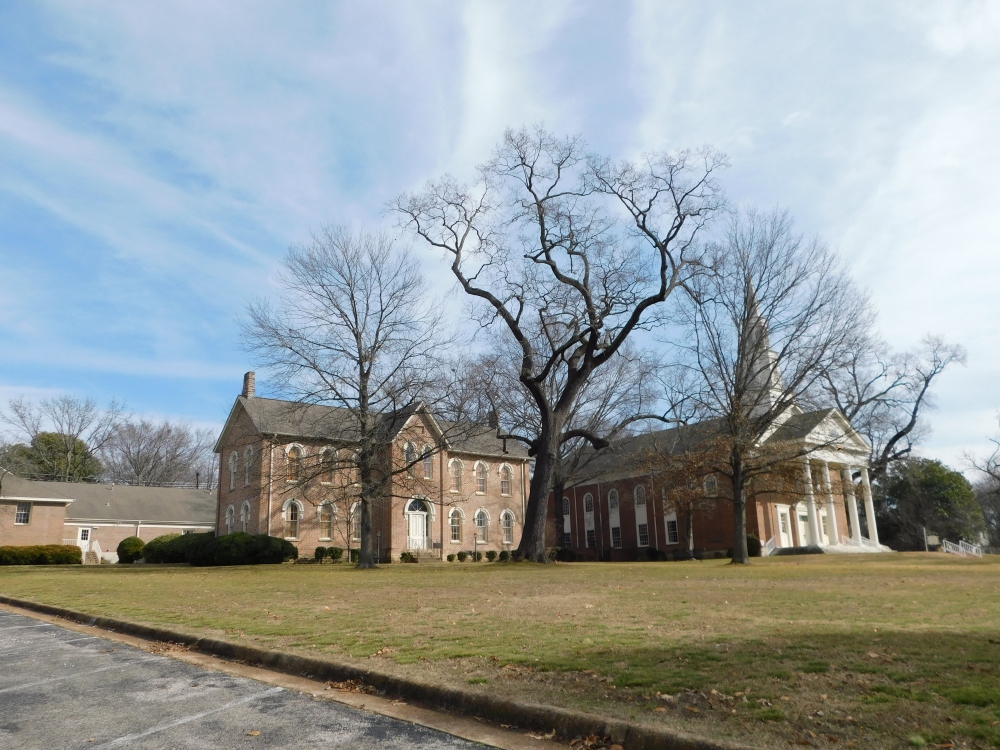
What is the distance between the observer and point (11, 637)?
9781 mm

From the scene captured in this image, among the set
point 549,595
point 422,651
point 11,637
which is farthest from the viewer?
point 549,595

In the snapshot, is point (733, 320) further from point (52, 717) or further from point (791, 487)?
point (52, 717)

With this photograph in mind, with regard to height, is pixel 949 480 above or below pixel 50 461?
below

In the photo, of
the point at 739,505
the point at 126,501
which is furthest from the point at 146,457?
the point at 739,505

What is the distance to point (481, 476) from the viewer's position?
159 feet

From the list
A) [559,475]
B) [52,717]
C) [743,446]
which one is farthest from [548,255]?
[52,717]

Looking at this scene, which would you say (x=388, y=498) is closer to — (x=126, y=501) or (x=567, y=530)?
(x=126, y=501)

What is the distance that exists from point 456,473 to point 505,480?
13.8 ft

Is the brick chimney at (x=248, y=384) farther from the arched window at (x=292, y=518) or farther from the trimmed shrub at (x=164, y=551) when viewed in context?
the trimmed shrub at (x=164, y=551)

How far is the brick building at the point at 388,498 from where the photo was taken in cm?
3903

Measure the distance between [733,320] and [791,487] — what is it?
28.8 feet

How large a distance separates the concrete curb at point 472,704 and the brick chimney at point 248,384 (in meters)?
37.4

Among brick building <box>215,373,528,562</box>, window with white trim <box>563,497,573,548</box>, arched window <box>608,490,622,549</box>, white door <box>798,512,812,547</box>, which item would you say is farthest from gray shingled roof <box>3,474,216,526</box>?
white door <box>798,512,812,547</box>

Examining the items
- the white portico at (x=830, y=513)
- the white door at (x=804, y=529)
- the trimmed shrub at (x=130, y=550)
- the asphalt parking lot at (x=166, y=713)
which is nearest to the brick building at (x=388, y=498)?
the trimmed shrub at (x=130, y=550)
